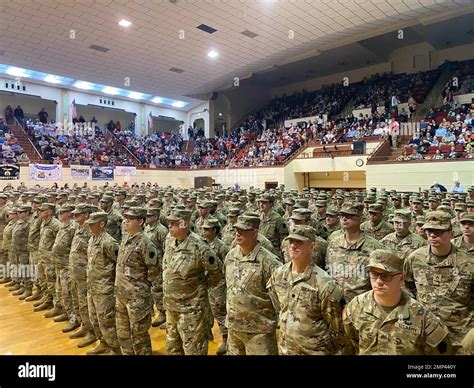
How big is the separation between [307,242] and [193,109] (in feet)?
94.7

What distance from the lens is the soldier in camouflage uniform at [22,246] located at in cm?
613

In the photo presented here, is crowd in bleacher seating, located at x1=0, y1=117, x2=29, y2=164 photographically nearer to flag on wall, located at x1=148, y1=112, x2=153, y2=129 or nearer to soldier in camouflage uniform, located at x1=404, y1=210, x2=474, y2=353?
flag on wall, located at x1=148, y1=112, x2=153, y2=129

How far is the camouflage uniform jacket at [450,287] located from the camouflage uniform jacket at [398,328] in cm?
105

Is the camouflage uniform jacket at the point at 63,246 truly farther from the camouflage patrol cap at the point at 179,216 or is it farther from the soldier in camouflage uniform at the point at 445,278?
the soldier in camouflage uniform at the point at 445,278

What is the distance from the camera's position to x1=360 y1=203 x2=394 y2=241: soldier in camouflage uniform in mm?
4680

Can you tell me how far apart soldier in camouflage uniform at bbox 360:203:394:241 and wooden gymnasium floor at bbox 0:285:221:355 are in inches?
97.9

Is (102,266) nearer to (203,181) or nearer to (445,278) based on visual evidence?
(445,278)

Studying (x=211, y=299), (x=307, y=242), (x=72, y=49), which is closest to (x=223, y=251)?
(x=211, y=299)

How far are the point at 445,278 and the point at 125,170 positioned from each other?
58.8 ft

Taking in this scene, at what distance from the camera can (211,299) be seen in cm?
403

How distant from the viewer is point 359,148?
14.9 m

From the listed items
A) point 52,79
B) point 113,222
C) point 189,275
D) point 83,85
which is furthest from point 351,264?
point 83,85

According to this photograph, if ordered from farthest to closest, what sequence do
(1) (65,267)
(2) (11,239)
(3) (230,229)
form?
(2) (11,239) < (3) (230,229) < (1) (65,267)
